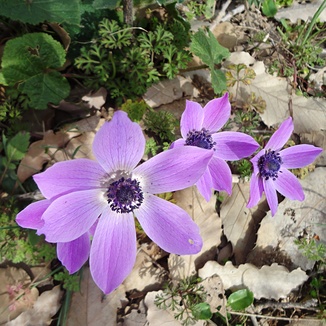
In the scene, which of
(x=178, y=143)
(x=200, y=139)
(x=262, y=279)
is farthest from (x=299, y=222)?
(x=178, y=143)

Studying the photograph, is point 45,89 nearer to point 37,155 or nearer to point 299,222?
point 37,155

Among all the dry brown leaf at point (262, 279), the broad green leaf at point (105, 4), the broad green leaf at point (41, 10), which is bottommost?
the dry brown leaf at point (262, 279)

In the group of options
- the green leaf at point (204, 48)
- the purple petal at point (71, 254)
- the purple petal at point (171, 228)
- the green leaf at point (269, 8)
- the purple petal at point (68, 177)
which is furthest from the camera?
the green leaf at point (269, 8)

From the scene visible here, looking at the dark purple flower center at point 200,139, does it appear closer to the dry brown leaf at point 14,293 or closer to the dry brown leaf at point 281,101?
the dry brown leaf at point 281,101

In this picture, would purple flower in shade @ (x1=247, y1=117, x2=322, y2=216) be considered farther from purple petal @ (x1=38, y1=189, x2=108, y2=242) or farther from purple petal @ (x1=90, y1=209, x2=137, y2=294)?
purple petal @ (x1=38, y1=189, x2=108, y2=242)

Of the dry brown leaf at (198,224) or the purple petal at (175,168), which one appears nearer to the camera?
the purple petal at (175,168)

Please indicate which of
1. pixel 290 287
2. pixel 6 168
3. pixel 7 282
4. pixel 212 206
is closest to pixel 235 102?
pixel 212 206

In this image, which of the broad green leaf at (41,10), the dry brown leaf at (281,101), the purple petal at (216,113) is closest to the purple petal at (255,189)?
the purple petal at (216,113)

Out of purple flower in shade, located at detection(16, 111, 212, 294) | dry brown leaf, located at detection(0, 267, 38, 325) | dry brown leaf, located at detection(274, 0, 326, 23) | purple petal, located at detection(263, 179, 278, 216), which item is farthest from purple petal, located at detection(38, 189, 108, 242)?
dry brown leaf, located at detection(274, 0, 326, 23)
